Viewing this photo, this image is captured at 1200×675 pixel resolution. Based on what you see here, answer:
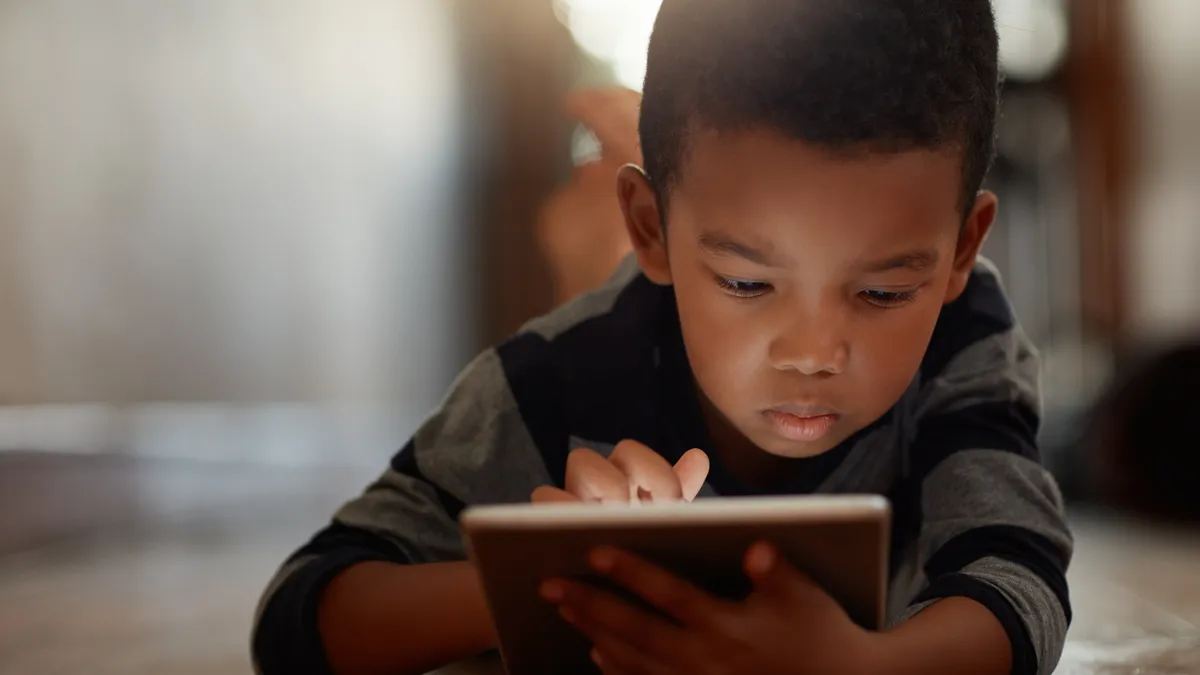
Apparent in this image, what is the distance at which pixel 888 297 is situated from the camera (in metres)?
0.43

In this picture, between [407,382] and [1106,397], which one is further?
[407,382]

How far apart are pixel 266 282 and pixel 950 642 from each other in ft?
4.01

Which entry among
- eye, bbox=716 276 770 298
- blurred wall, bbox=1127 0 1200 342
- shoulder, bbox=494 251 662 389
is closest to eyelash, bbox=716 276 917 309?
eye, bbox=716 276 770 298

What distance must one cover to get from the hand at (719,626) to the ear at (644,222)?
0.55ft

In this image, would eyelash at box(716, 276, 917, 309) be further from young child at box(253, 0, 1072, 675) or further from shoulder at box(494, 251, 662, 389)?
shoulder at box(494, 251, 662, 389)

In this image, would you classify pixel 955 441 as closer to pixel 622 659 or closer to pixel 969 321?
pixel 969 321

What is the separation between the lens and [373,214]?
1.60 meters

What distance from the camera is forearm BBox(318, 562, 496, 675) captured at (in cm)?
49

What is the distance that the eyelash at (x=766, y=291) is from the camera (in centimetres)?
42

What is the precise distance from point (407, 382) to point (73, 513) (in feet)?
1.43

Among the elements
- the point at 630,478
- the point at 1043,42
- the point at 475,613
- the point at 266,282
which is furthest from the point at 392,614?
the point at 1043,42

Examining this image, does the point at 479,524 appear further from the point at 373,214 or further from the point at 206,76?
the point at 373,214

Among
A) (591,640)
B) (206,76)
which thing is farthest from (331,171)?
(591,640)

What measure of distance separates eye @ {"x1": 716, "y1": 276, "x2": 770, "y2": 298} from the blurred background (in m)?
0.47
